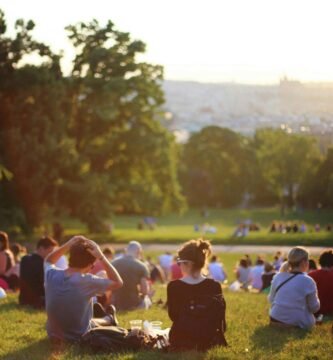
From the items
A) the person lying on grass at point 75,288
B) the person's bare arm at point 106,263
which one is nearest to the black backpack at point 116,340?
the person lying on grass at point 75,288

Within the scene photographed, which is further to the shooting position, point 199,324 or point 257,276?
point 257,276

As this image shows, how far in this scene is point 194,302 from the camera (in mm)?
7402

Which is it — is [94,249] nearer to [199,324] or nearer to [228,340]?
[199,324]

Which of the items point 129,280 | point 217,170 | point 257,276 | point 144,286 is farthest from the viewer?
point 217,170

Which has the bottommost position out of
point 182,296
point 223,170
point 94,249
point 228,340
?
point 228,340

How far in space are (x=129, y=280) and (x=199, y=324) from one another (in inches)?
170

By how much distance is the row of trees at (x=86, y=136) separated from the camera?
36469mm

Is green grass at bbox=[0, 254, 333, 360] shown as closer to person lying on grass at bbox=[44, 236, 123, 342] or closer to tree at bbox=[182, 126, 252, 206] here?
person lying on grass at bbox=[44, 236, 123, 342]

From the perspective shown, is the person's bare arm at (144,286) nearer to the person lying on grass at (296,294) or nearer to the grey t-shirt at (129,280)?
the grey t-shirt at (129,280)

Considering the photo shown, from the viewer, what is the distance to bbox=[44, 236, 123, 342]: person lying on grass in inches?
292

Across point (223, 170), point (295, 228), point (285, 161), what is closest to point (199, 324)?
point (295, 228)

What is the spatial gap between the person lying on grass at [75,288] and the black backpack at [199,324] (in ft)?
2.59

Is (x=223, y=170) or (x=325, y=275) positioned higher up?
(x=223, y=170)

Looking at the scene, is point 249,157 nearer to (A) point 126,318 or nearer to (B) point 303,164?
(B) point 303,164
